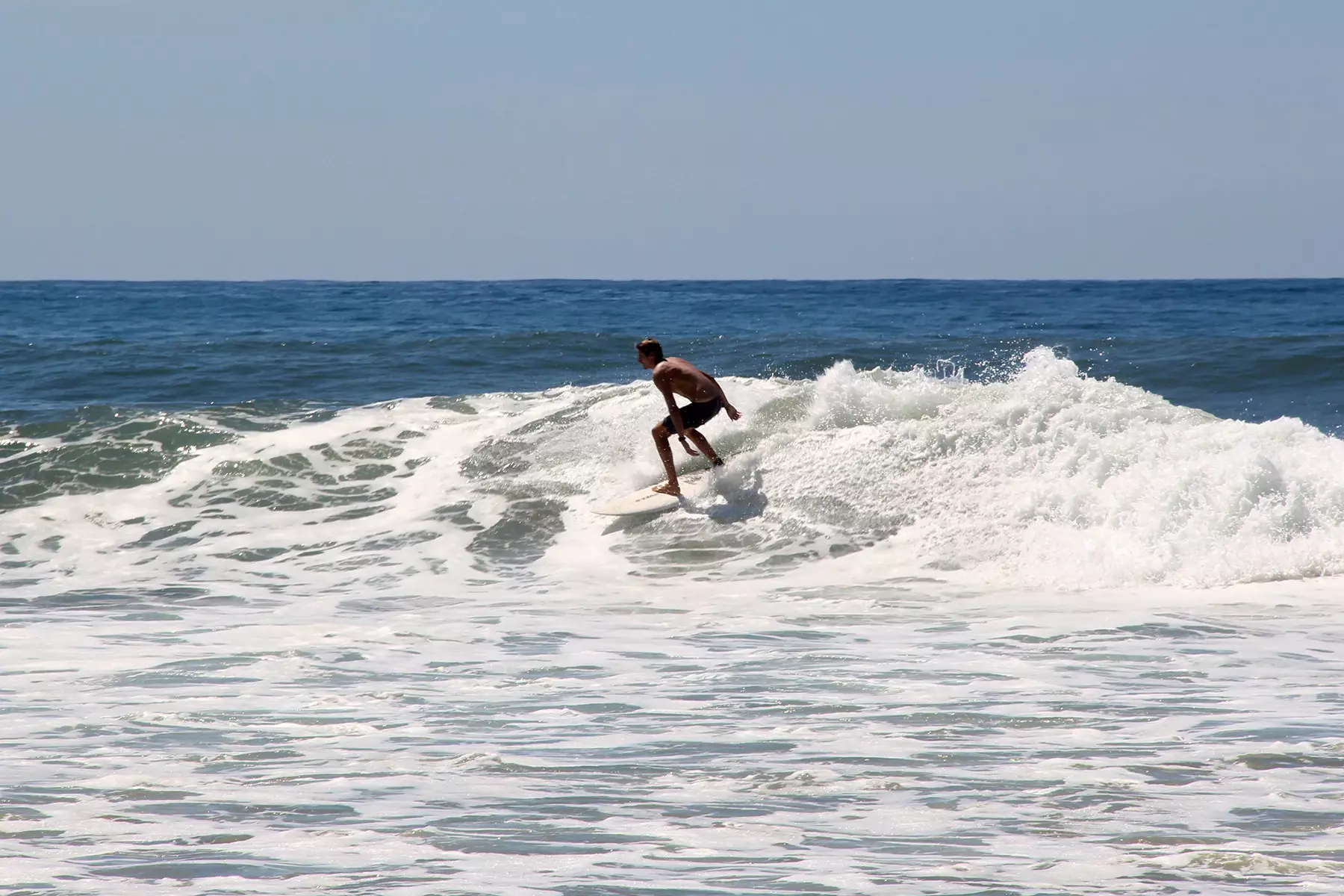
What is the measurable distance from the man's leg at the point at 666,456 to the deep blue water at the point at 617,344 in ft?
24.5

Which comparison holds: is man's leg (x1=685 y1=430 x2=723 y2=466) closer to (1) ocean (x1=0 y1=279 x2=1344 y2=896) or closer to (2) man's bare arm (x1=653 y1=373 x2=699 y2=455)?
(2) man's bare arm (x1=653 y1=373 x2=699 y2=455)

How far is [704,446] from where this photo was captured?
12.1 metres

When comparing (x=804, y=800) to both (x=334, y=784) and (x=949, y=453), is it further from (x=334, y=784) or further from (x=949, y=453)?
(x=949, y=453)

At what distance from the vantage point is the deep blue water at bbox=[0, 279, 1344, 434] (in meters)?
19.1

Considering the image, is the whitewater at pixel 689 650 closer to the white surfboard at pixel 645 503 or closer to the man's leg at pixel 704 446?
the white surfboard at pixel 645 503

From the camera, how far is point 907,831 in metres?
4.70

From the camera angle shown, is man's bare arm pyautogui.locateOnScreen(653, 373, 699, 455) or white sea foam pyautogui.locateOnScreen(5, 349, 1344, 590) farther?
man's bare arm pyautogui.locateOnScreen(653, 373, 699, 455)

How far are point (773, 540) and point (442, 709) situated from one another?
5.21m

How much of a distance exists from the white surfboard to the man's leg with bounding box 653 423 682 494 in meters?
0.05

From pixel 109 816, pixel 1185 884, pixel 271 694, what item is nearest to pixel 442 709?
pixel 271 694

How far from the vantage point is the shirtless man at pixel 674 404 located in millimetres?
11891

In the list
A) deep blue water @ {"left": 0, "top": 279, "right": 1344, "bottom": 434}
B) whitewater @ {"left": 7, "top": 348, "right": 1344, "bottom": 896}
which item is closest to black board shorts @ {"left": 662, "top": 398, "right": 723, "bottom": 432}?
whitewater @ {"left": 7, "top": 348, "right": 1344, "bottom": 896}

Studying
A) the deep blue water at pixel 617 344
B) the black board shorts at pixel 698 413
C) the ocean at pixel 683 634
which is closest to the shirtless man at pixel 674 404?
the black board shorts at pixel 698 413

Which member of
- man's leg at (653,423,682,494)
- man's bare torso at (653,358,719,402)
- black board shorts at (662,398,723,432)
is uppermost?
man's bare torso at (653,358,719,402)
